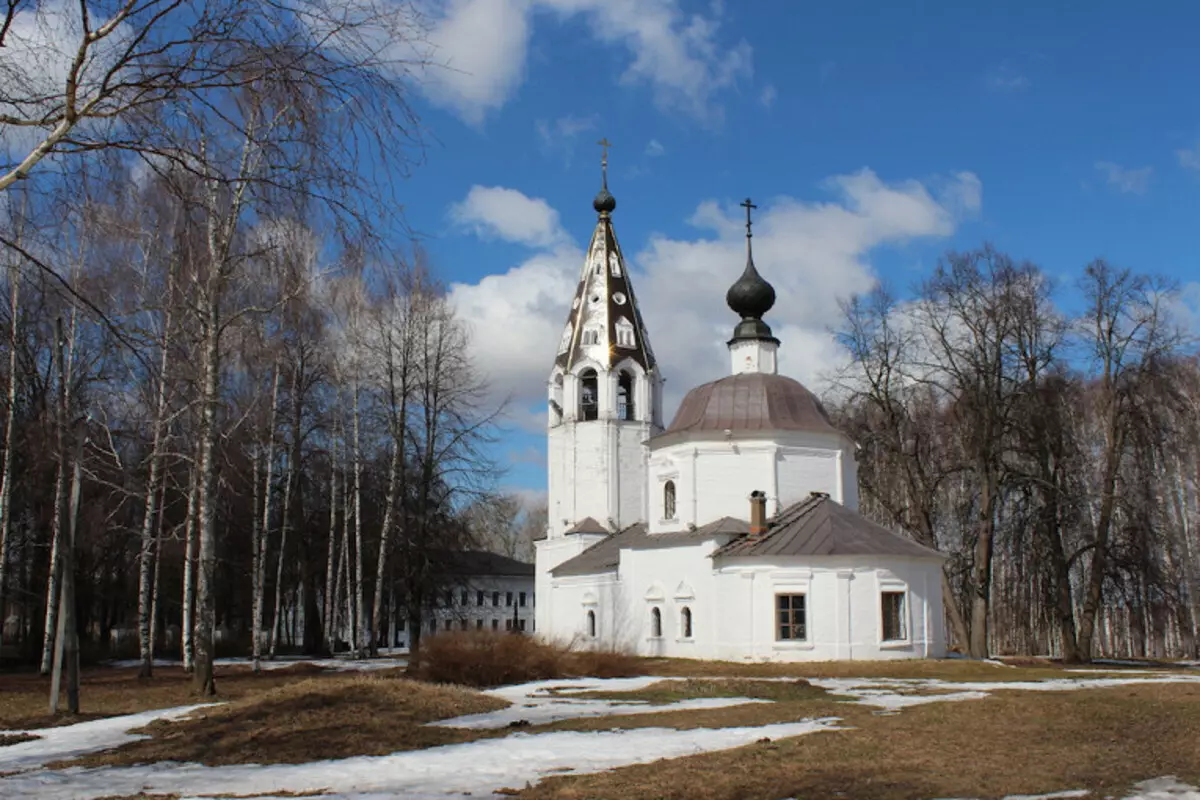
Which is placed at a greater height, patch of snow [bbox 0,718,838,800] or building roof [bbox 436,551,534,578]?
building roof [bbox 436,551,534,578]

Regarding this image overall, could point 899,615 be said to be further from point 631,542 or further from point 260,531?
point 260,531

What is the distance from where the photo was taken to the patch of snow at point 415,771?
30.5 feet

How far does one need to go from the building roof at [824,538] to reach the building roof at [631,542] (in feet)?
2.24

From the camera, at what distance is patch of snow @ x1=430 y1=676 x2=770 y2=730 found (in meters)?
14.4

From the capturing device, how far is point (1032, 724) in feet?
41.8

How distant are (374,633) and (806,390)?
603 inches

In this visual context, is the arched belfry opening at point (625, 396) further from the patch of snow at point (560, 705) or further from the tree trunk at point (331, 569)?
the patch of snow at point (560, 705)

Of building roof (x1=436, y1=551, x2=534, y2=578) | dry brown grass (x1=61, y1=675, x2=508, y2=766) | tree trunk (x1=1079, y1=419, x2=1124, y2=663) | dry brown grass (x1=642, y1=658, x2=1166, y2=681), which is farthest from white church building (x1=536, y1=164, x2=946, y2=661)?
building roof (x1=436, y1=551, x2=534, y2=578)

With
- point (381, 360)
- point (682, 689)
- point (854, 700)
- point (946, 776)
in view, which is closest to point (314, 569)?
point (381, 360)

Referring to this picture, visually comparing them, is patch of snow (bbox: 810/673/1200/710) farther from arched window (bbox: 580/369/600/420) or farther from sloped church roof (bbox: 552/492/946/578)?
arched window (bbox: 580/369/600/420)

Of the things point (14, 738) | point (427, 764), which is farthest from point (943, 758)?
point (14, 738)

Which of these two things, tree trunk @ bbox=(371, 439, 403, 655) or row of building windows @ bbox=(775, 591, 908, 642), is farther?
tree trunk @ bbox=(371, 439, 403, 655)

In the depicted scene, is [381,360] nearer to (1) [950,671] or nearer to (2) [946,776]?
Answer: (1) [950,671]

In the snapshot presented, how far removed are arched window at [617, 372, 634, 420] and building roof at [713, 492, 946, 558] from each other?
38.4ft
